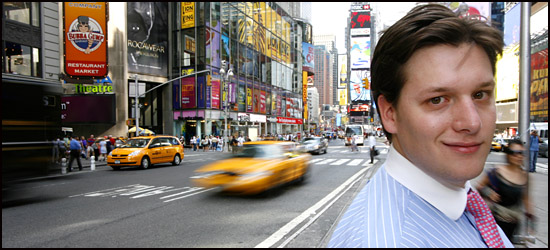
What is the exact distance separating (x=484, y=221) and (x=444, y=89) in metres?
0.42

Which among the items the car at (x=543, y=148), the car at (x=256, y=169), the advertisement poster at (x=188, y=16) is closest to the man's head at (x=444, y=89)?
the car at (x=256, y=169)

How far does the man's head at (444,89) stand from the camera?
0.83m

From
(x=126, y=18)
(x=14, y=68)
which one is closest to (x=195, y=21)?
(x=126, y=18)

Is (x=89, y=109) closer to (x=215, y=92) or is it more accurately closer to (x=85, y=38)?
(x=85, y=38)

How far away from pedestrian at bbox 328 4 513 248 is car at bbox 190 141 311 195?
23.1ft

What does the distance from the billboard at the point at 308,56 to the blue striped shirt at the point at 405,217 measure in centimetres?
7195

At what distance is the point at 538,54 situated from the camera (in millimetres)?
36750

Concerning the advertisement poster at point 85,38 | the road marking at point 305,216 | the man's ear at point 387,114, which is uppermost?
the advertisement poster at point 85,38

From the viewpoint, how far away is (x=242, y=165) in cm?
820

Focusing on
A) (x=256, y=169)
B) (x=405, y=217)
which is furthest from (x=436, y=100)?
(x=256, y=169)

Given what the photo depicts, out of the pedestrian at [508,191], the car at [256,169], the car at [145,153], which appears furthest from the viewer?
the car at [145,153]

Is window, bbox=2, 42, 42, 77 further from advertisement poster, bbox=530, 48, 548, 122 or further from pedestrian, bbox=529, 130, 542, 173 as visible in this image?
advertisement poster, bbox=530, 48, 548, 122

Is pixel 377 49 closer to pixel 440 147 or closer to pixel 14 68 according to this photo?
pixel 440 147

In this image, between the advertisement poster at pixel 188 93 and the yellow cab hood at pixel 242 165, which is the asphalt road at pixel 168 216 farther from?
the advertisement poster at pixel 188 93
